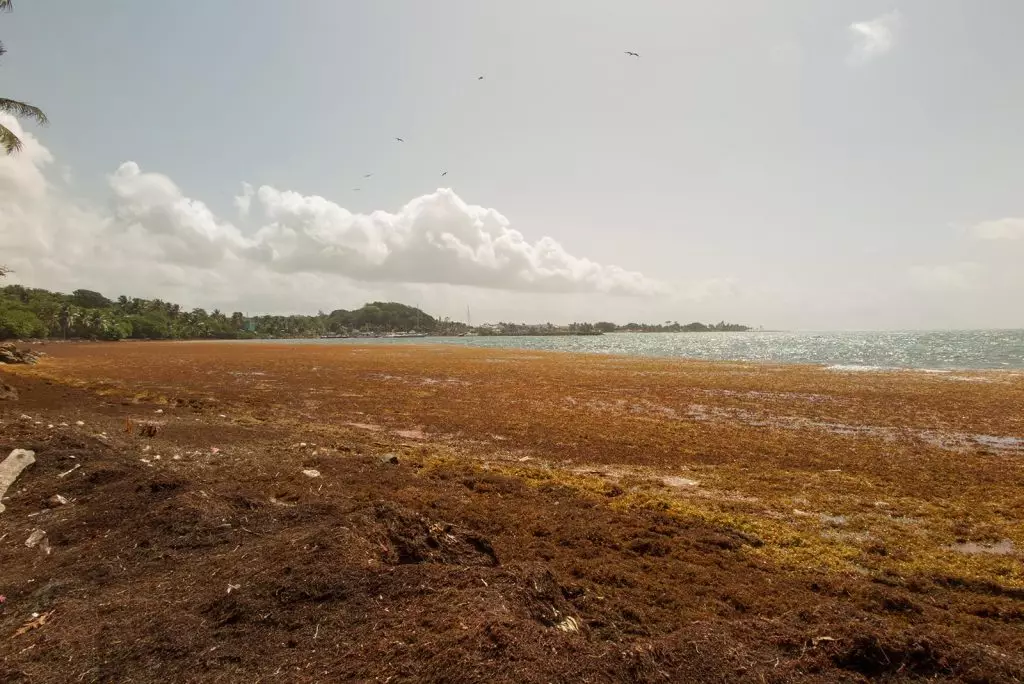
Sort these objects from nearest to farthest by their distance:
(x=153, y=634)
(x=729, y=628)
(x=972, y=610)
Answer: (x=153, y=634) → (x=729, y=628) → (x=972, y=610)

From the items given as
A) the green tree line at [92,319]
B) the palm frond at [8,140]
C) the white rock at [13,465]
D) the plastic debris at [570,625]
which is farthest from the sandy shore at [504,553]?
the green tree line at [92,319]

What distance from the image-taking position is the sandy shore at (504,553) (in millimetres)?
3672

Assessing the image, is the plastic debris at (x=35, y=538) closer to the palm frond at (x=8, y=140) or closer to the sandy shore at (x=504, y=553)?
the sandy shore at (x=504, y=553)

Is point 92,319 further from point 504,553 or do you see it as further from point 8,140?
point 504,553

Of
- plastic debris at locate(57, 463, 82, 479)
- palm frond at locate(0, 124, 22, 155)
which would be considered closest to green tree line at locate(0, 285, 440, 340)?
palm frond at locate(0, 124, 22, 155)

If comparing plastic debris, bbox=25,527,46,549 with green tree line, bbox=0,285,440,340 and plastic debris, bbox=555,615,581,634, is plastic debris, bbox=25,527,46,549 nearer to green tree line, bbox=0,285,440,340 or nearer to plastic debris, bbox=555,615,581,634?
plastic debris, bbox=555,615,581,634

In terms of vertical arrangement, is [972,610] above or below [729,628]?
below

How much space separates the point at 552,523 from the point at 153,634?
5259mm

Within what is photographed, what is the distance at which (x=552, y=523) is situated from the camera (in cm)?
761

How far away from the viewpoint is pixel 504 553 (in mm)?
6387

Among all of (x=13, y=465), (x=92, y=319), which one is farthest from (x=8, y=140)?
(x=92, y=319)

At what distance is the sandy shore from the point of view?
3672mm

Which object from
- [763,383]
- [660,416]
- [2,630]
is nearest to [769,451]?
[660,416]

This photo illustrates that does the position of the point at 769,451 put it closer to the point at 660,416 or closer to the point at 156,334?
the point at 660,416
